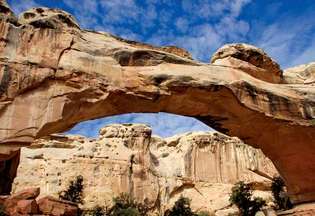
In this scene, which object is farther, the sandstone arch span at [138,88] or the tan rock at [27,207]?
the tan rock at [27,207]

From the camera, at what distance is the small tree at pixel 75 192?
3076 cm

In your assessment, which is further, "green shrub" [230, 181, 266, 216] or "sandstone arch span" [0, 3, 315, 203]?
"green shrub" [230, 181, 266, 216]

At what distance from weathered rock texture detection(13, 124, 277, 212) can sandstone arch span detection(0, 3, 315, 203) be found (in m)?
24.4

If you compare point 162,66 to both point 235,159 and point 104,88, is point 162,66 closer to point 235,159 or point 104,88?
point 104,88

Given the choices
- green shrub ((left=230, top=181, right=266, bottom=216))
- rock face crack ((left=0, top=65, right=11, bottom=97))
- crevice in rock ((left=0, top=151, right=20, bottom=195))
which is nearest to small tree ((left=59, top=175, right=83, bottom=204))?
green shrub ((left=230, top=181, right=266, bottom=216))

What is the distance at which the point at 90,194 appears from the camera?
34500mm

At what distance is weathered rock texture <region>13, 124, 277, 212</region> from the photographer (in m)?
35.6

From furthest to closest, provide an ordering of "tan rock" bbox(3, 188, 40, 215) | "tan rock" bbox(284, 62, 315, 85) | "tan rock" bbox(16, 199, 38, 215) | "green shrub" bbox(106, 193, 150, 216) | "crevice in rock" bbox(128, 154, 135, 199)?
"crevice in rock" bbox(128, 154, 135, 199) → "green shrub" bbox(106, 193, 150, 216) → "tan rock" bbox(3, 188, 40, 215) → "tan rock" bbox(16, 199, 38, 215) → "tan rock" bbox(284, 62, 315, 85)

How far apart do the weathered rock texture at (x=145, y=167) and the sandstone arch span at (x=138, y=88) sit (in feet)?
79.9

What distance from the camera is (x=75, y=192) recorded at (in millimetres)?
31812

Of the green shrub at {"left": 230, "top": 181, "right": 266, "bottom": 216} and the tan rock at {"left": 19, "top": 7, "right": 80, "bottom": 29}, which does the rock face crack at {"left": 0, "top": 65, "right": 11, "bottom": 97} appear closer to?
the tan rock at {"left": 19, "top": 7, "right": 80, "bottom": 29}

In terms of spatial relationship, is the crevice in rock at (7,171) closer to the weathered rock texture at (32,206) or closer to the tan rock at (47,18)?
the tan rock at (47,18)

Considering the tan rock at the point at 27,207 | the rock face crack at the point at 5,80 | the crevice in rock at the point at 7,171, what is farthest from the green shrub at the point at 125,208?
the rock face crack at the point at 5,80

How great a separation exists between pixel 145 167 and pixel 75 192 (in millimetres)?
7878
